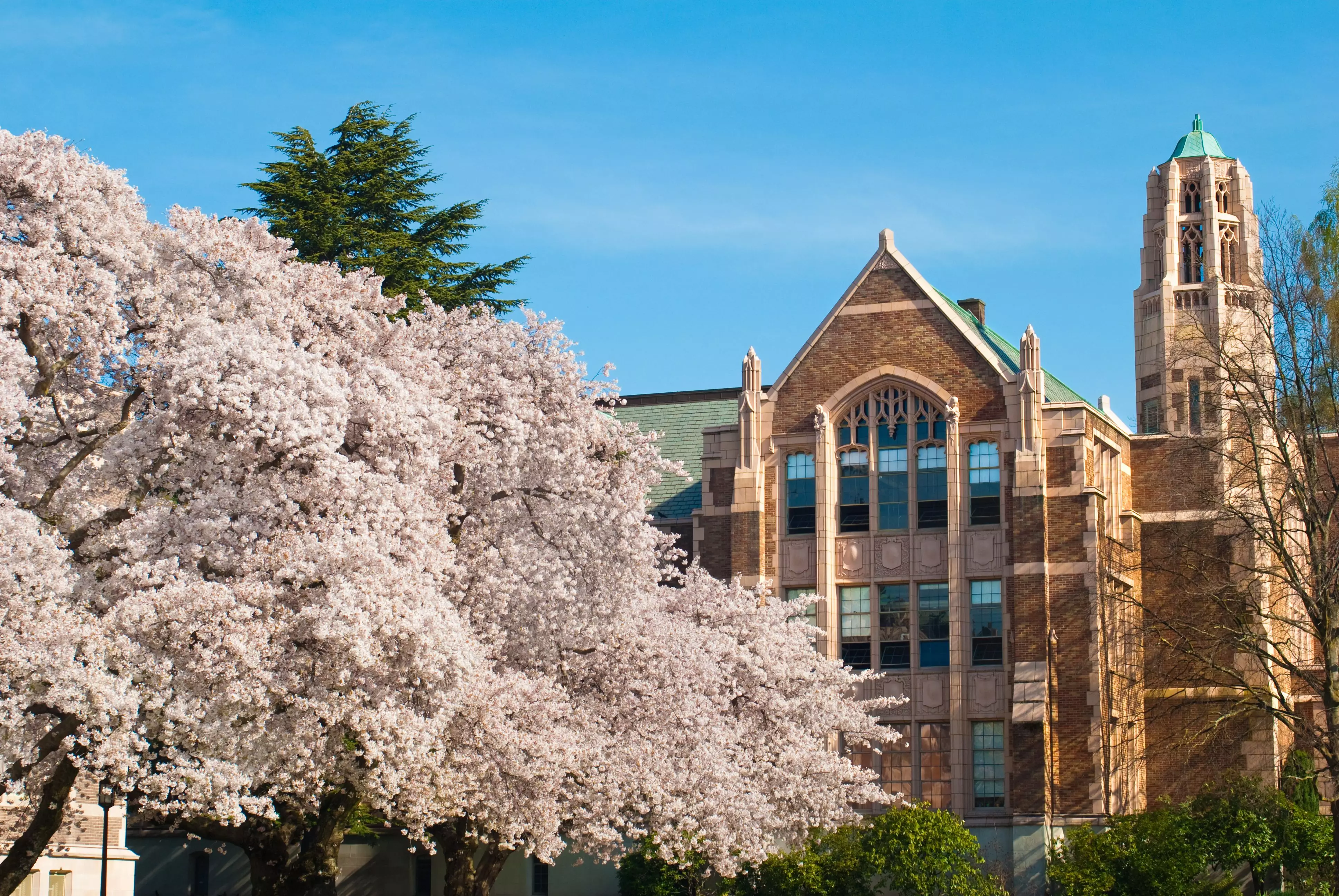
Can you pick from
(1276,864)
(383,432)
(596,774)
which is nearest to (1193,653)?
(1276,864)

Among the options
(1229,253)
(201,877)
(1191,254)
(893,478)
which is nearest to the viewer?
(893,478)

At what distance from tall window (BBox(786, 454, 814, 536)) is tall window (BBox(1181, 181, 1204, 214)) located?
12.2 meters

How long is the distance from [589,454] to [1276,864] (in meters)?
18.1

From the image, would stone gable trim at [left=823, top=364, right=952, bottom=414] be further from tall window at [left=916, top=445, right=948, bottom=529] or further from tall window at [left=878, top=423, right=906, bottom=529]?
tall window at [left=916, top=445, right=948, bottom=529]

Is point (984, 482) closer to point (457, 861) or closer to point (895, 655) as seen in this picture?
point (895, 655)

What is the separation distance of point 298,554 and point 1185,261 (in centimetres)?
3094

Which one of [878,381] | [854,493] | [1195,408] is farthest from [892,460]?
[1195,408]

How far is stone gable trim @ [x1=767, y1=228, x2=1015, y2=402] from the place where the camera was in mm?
41656

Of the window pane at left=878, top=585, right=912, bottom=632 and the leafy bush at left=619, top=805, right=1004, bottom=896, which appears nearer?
the leafy bush at left=619, top=805, right=1004, bottom=896

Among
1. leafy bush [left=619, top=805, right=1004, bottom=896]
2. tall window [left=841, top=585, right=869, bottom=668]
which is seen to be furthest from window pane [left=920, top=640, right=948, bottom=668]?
leafy bush [left=619, top=805, right=1004, bottom=896]

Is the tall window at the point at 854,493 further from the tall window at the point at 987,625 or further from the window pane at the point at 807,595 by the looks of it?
the tall window at the point at 987,625

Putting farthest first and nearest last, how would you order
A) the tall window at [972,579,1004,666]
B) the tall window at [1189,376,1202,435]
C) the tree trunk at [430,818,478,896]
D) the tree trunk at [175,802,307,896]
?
the tall window at [972,579,1004,666] → the tall window at [1189,376,1202,435] → the tree trunk at [430,818,478,896] → the tree trunk at [175,802,307,896]

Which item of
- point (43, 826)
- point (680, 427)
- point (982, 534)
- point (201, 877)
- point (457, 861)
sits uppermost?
point (680, 427)

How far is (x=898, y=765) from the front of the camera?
133 feet
